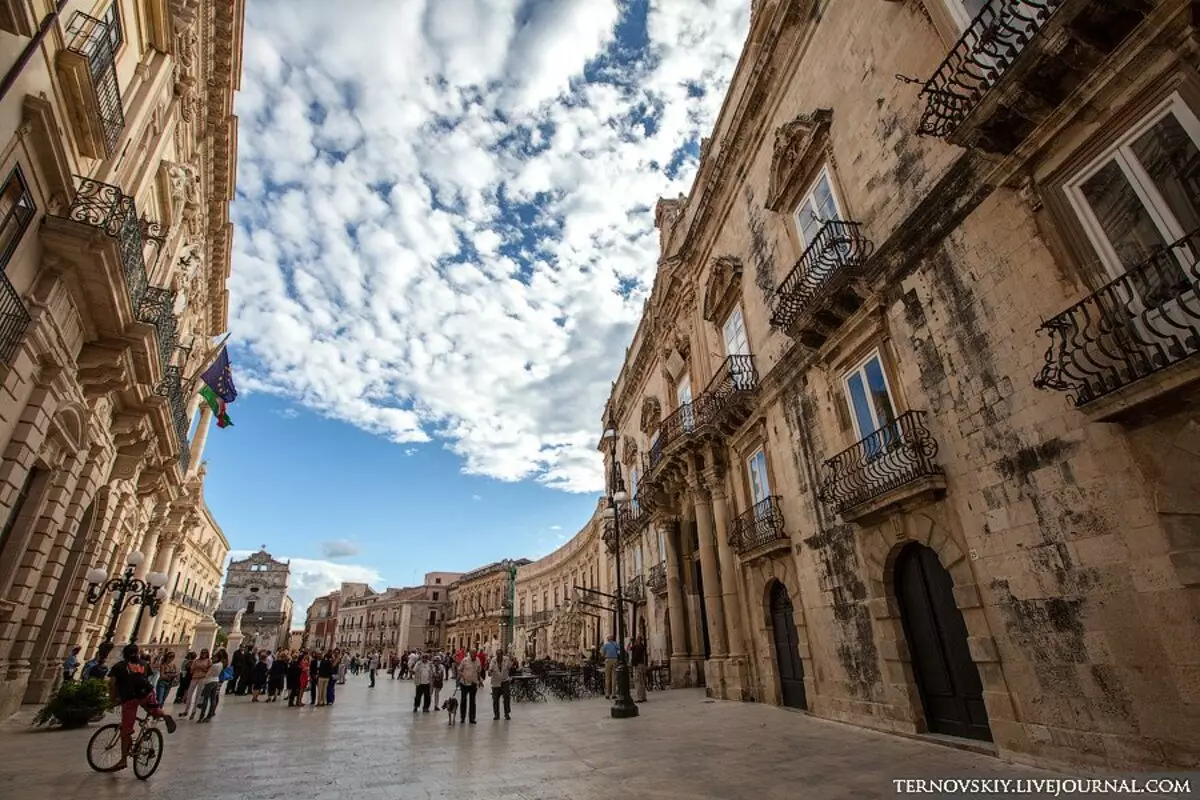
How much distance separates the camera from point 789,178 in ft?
36.6

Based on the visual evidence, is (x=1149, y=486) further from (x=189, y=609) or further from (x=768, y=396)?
(x=189, y=609)

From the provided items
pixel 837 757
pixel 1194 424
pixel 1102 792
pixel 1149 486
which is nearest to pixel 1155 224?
pixel 1194 424

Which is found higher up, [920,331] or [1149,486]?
[920,331]

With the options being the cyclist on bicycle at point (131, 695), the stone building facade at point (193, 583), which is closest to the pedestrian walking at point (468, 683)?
the cyclist on bicycle at point (131, 695)

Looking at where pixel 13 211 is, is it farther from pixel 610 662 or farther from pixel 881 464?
pixel 610 662

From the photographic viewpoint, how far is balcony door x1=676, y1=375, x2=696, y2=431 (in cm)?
1639

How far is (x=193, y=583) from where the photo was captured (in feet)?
122

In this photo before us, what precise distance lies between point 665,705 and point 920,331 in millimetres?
10361

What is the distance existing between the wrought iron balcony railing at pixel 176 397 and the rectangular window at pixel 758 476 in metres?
15.1

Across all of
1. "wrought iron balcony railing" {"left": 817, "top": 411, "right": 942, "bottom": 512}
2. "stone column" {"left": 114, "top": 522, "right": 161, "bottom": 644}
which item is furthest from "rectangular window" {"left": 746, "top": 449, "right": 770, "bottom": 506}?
"stone column" {"left": 114, "top": 522, "right": 161, "bottom": 644}

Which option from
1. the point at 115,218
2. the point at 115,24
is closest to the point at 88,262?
the point at 115,218

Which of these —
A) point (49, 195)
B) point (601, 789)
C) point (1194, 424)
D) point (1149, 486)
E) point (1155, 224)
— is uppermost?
point (49, 195)

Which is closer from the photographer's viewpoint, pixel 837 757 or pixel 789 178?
pixel 837 757

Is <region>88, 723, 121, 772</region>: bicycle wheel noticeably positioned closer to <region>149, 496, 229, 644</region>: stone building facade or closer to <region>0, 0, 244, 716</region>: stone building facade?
<region>0, 0, 244, 716</region>: stone building facade
